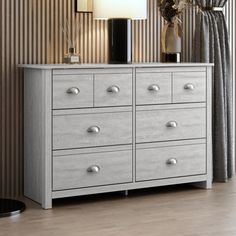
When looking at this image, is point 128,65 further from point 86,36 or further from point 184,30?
point 184,30

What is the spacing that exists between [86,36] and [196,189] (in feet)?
4.28

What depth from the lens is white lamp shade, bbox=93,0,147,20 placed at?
4.41 meters

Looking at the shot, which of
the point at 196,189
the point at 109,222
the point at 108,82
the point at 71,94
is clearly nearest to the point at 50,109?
the point at 71,94

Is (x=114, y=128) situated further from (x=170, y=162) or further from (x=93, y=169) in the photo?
(x=170, y=162)

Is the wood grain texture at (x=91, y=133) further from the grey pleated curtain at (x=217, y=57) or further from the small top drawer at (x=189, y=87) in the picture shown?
the grey pleated curtain at (x=217, y=57)

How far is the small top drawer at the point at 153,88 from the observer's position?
435 cm

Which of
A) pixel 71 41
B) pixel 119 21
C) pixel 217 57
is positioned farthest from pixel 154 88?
pixel 217 57

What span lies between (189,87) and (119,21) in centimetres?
64

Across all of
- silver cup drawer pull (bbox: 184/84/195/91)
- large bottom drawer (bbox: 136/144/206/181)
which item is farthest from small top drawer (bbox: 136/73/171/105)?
large bottom drawer (bbox: 136/144/206/181)

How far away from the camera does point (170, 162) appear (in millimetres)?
4500

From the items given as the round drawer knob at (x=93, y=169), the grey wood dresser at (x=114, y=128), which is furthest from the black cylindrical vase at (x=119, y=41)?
the round drawer knob at (x=93, y=169)

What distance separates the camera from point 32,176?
429cm

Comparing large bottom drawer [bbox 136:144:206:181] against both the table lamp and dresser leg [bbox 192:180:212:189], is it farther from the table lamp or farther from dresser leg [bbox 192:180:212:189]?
the table lamp

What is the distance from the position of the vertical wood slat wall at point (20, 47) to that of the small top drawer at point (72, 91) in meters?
0.45
